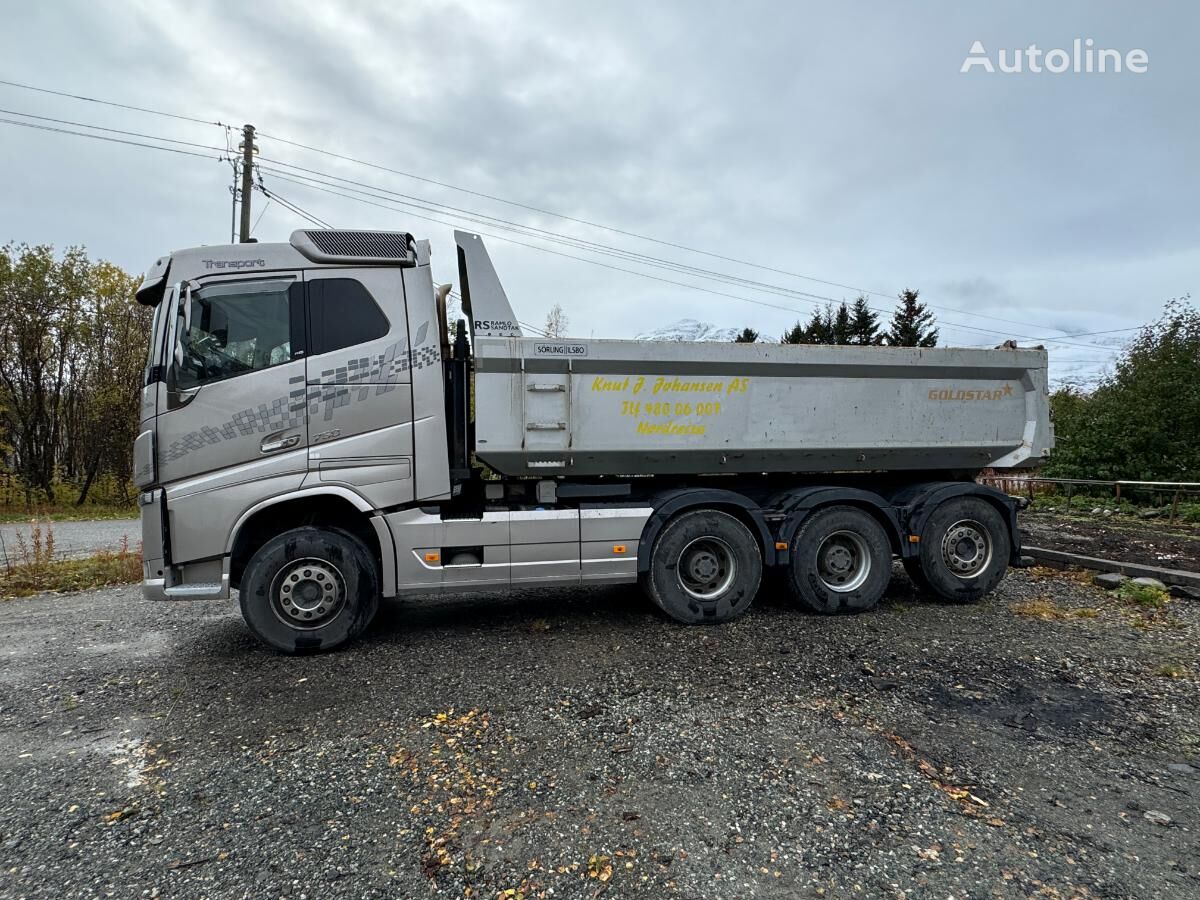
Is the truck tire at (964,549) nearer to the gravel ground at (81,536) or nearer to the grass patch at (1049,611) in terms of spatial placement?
the grass patch at (1049,611)

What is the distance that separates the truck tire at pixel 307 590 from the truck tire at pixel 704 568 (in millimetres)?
2336

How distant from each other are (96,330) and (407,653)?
2197 centimetres

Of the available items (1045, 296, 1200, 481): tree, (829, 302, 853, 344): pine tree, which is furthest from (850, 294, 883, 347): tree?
(1045, 296, 1200, 481): tree

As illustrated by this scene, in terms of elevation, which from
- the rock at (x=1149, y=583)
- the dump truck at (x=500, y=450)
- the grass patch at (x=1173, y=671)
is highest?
the dump truck at (x=500, y=450)

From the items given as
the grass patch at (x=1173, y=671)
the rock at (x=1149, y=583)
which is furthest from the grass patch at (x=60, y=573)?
the rock at (x=1149, y=583)

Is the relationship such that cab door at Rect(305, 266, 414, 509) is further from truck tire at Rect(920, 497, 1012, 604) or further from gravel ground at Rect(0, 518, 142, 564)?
gravel ground at Rect(0, 518, 142, 564)

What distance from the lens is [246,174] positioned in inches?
519

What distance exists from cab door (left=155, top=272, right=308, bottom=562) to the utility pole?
10.4 metres

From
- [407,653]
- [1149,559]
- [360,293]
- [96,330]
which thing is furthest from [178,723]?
[96,330]

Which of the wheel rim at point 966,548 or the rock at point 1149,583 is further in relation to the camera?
the rock at point 1149,583

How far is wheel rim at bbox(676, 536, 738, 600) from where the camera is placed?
5.26 m

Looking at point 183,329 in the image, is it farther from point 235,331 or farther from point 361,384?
point 361,384

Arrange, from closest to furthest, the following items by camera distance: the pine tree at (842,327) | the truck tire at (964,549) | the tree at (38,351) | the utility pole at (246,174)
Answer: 1. the truck tire at (964,549)
2. the utility pole at (246,174)
3. the tree at (38,351)
4. the pine tree at (842,327)

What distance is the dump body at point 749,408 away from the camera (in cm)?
484
